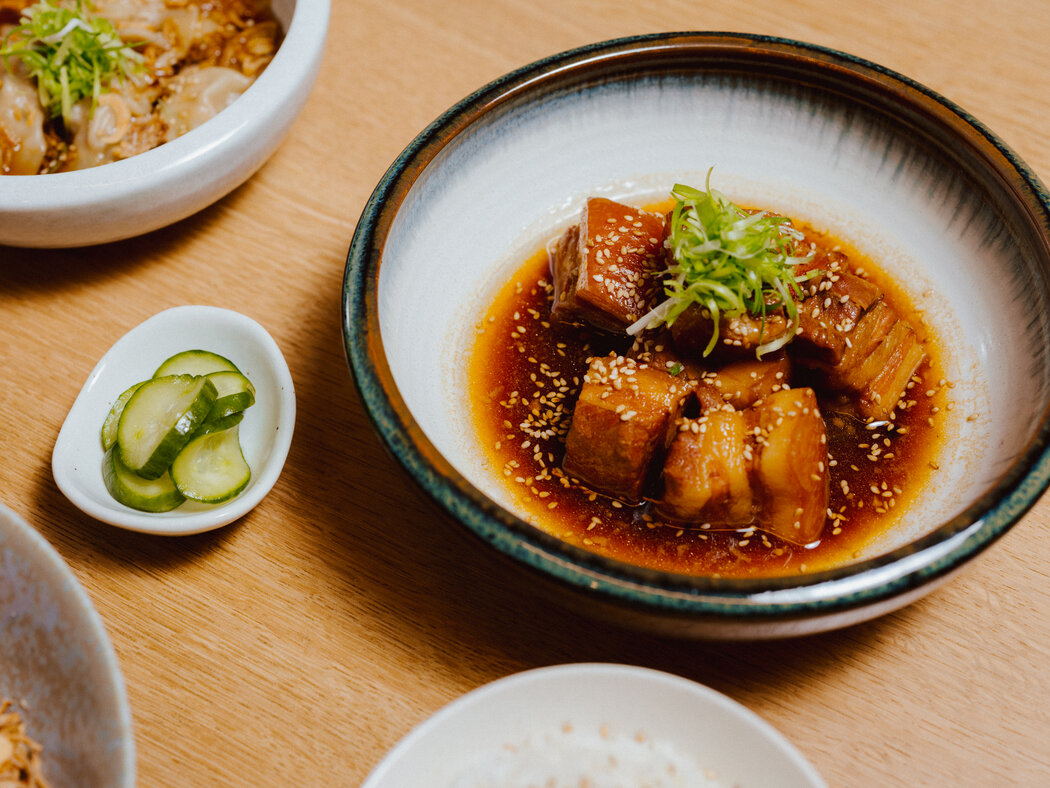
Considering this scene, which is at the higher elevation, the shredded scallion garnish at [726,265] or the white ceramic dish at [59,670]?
the shredded scallion garnish at [726,265]

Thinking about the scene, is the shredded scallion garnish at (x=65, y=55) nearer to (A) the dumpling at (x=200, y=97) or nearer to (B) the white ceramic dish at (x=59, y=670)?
(A) the dumpling at (x=200, y=97)

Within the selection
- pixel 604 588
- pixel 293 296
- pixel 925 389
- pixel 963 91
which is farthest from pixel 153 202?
pixel 963 91

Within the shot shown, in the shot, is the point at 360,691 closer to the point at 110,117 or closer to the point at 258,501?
the point at 258,501

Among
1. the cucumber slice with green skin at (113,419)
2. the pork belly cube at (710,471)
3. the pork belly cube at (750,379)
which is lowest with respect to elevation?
the cucumber slice with green skin at (113,419)

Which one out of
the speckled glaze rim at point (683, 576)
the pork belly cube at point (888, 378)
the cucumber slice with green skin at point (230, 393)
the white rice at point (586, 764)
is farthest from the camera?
the pork belly cube at point (888, 378)

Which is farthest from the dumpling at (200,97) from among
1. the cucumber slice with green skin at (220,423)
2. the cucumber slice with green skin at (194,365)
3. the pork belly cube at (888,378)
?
the pork belly cube at (888,378)

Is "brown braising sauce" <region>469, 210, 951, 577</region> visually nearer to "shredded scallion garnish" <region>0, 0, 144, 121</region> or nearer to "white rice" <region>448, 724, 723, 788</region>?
"white rice" <region>448, 724, 723, 788</region>
